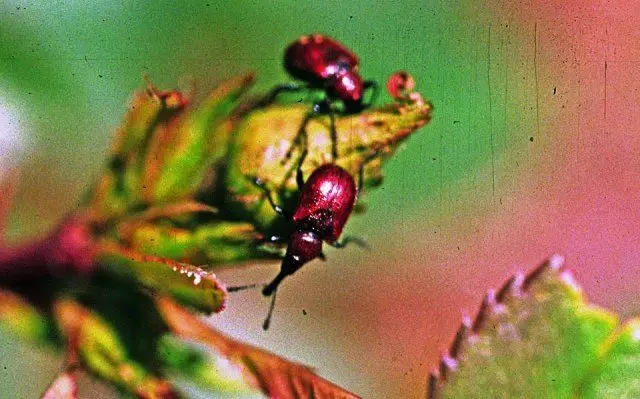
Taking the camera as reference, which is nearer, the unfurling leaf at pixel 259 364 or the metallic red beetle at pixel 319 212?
the unfurling leaf at pixel 259 364

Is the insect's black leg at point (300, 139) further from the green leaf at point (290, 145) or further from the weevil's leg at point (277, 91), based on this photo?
the weevil's leg at point (277, 91)

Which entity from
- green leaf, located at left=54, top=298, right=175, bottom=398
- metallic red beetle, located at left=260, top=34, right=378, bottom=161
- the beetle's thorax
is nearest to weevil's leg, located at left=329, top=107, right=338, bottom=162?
the beetle's thorax

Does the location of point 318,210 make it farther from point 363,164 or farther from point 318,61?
point 318,61

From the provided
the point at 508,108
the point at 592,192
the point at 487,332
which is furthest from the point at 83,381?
the point at 592,192

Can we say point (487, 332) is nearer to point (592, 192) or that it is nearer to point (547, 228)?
point (547, 228)

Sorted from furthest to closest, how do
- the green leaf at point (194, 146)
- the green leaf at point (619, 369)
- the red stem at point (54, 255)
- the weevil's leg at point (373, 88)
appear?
the weevil's leg at point (373, 88), the red stem at point (54, 255), the green leaf at point (194, 146), the green leaf at point (619, 369)

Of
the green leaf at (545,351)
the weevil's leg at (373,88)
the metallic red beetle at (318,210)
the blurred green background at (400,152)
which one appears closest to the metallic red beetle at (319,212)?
the metallic red beetle at (318,210)

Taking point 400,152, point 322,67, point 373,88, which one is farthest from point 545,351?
point 400,152
